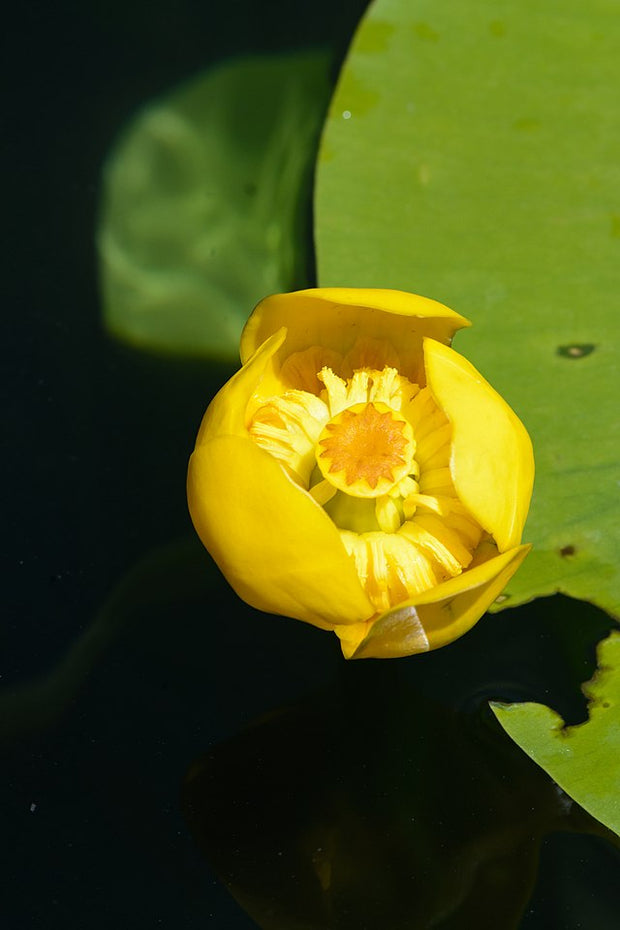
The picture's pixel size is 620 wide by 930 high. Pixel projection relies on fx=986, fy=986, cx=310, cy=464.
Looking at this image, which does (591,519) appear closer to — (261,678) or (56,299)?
(261,678)

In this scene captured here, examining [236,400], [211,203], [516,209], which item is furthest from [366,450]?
[211,203]

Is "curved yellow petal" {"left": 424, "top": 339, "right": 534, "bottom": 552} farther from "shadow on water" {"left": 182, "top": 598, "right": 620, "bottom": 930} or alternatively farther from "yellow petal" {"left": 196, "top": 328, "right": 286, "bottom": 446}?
"shadow on water" {"left": 182, "top": 598, "right": 620, "bottom": 930}

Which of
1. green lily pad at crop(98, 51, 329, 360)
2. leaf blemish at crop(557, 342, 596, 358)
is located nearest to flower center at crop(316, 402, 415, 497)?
leaf blemish at crop(557, 342, 596, 358)

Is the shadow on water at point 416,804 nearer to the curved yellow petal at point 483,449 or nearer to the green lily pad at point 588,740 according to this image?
the green lily pad at point 588,740

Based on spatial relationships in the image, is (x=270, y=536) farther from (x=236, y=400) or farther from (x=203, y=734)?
(x=203, y=734)

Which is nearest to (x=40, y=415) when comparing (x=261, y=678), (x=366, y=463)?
(x=261, y=678)

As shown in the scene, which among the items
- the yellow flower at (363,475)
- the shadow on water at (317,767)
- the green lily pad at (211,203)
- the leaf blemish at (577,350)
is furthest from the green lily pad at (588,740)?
the green lily pad at (211,203)

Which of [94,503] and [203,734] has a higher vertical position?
[94,503]
